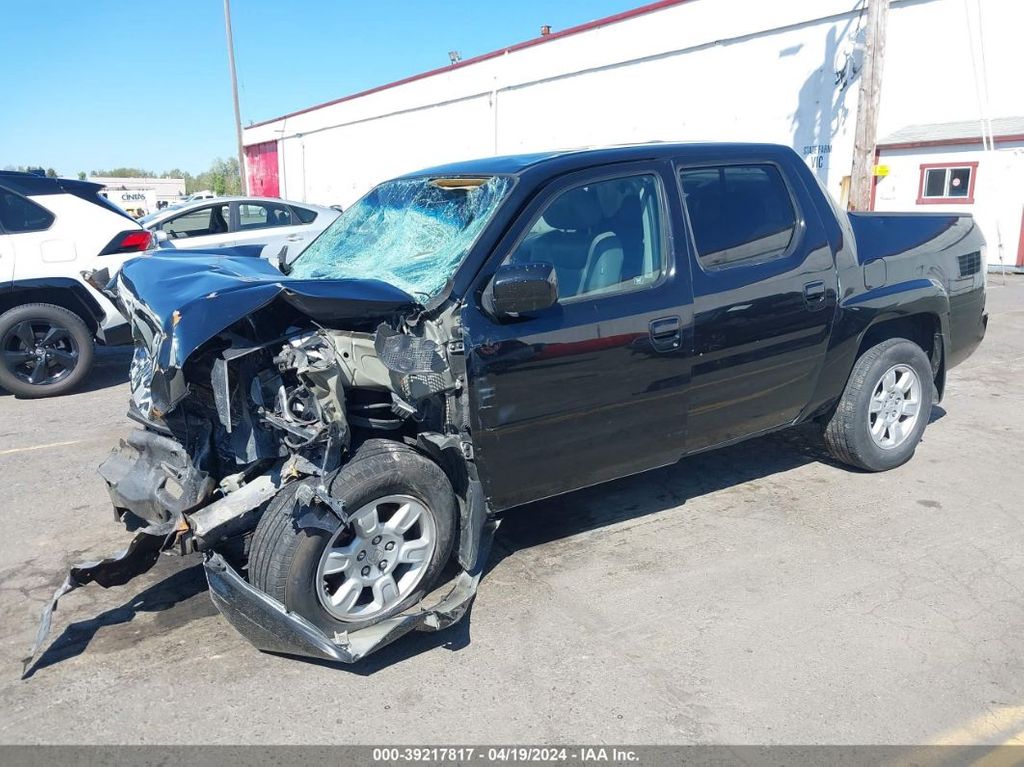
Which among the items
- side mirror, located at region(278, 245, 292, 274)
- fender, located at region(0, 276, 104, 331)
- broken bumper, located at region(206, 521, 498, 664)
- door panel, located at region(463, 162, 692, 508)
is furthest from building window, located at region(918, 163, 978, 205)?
broken bumper, located at region(206, 521, 498, 664)

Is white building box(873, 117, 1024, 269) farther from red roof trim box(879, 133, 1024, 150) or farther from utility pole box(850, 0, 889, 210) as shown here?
utility pole box(850, 0, 889, 210)

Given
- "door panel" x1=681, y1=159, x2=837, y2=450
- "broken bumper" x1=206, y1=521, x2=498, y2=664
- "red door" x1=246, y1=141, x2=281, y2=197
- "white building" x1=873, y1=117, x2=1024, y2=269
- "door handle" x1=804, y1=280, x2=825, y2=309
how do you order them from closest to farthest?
"broken bumper" x1=206, y1=521, x2=498, y2=664, "door panel" x1=681, y1=159, x2=837, y2=450, "door handle" x1=804, y1=280, x2=825, y2=309, "white building" x1=873, y1=117, x2=1024, y2=269, "red door" x1=246, y1=141, x2=281, y2=197

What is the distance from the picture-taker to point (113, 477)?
385 centimetres

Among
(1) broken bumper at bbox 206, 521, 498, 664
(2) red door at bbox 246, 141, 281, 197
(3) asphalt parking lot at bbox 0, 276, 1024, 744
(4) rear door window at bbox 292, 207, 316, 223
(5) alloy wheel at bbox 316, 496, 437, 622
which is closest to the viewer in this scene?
(3) asphalt parking lot at bbox 0, 276, 1024, 744

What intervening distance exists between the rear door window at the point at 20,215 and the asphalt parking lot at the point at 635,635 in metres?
3.19

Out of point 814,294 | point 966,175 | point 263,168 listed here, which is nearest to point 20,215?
point 814,294

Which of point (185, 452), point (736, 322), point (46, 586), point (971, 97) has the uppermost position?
point (971, 97)

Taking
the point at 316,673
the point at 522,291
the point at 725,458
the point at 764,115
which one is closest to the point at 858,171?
the point at 764,115

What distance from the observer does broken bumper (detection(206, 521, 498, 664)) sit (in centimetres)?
304

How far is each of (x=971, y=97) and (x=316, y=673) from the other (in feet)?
55.5

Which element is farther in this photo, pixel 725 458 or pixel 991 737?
pixel 725 458

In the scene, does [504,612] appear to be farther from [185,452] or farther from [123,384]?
[123,384]

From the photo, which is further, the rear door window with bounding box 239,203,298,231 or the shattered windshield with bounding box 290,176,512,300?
the rear door window with bounding box 239,203,298,231

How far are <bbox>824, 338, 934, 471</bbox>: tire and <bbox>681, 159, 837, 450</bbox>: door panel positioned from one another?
478mm
